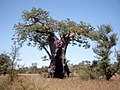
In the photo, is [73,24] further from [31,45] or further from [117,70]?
[117,70]

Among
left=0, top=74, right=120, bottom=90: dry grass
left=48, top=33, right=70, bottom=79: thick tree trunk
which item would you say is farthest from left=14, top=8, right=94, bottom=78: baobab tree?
left=0, top=74, right=120, bottom=90: dry grass

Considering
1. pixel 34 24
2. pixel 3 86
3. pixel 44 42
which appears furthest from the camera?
pixel 44 42

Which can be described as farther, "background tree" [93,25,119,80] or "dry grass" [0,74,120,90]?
"background tree" [93,25,119,80]

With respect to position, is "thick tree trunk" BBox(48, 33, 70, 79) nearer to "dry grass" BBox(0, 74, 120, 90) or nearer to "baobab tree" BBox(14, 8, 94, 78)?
"baobab tree" BBox(14, 8, 94, 78)

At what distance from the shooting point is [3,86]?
29.8 ft

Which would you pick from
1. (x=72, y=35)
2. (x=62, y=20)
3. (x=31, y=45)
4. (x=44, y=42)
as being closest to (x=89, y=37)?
(x=72, y=35)

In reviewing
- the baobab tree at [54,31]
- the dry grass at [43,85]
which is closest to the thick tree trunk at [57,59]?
the baobab tree at [54,31]

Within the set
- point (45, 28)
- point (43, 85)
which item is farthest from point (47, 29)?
point (43, 85)

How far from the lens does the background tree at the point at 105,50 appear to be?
2606cm

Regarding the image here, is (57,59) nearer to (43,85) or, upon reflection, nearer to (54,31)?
(54,31)

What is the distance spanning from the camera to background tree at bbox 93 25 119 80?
2606 centimetres

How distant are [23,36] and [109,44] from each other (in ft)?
34.5

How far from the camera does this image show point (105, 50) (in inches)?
1046

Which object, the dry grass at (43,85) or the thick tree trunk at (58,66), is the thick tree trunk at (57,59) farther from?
the dry grass at (43,85)
